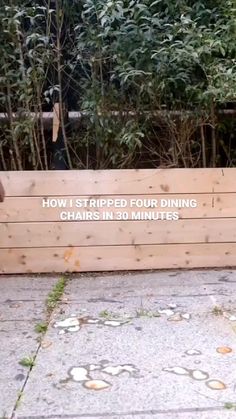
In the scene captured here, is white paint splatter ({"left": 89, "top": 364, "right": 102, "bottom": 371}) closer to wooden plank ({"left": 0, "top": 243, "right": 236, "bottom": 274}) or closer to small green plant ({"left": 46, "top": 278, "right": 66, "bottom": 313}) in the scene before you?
small green plant ({"left": 46, "top": 278, "right": 66, "bottom": 313})

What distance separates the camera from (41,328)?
12.0 ft

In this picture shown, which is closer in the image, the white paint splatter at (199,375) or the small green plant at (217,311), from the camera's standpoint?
the white paint splatter at (199,375)

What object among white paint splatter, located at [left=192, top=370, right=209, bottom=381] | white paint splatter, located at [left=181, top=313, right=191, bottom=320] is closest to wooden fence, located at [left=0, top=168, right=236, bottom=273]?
white paint splatter, located at [left=181, top=313, right=191, bottom=320]

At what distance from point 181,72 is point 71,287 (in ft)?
6.62

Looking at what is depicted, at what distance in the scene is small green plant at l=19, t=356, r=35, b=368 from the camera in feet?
10.3

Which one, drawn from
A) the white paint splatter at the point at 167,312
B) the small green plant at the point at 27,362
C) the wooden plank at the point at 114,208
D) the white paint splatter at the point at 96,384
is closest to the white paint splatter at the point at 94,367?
the white paint splatter at the point at 96,384

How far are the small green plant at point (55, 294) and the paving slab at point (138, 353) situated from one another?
6cm

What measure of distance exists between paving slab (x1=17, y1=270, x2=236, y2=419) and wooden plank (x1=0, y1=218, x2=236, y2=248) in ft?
1.21

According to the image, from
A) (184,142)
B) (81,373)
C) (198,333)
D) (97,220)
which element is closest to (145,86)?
(184,142)

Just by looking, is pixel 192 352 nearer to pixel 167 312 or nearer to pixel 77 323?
pixel 167 312

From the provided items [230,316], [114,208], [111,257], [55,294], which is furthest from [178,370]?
[114,208]

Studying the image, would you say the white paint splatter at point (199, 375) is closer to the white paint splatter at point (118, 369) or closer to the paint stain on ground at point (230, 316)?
the white paint splatter at point (118, 369)

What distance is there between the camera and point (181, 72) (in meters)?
4.52

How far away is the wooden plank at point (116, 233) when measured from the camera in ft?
15.5
